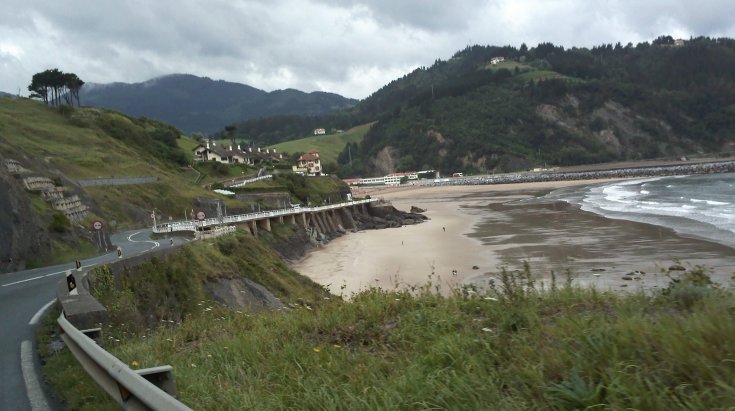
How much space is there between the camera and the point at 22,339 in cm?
882

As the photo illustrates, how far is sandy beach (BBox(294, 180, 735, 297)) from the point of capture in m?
26.2

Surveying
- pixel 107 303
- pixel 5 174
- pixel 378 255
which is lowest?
pixel 378 255

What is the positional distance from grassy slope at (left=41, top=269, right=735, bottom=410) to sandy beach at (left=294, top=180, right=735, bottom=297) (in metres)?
11.1

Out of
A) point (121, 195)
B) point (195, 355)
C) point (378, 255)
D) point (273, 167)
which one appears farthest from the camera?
point (273, 167)

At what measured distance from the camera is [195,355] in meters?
6.46

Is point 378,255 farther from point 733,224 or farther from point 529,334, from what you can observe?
point 529,334

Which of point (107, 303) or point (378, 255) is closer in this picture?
point (107, 303)

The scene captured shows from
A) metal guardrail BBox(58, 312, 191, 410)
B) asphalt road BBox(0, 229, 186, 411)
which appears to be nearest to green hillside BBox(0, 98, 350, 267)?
asphalt road BBox(0, 229, 186, 411)

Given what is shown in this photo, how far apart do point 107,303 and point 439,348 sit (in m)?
8.96

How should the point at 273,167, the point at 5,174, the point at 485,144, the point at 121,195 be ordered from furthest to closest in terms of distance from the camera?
the point at 485,144 < the point at 273,167 < the point at 121,195 < the point at 5,174

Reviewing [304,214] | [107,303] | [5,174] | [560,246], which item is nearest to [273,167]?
[304,214]

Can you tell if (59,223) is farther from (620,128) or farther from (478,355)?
(620,128)

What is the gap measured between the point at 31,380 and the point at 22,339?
2.79 m

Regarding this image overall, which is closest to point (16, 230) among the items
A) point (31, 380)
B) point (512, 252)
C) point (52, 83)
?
point (31, 380)
